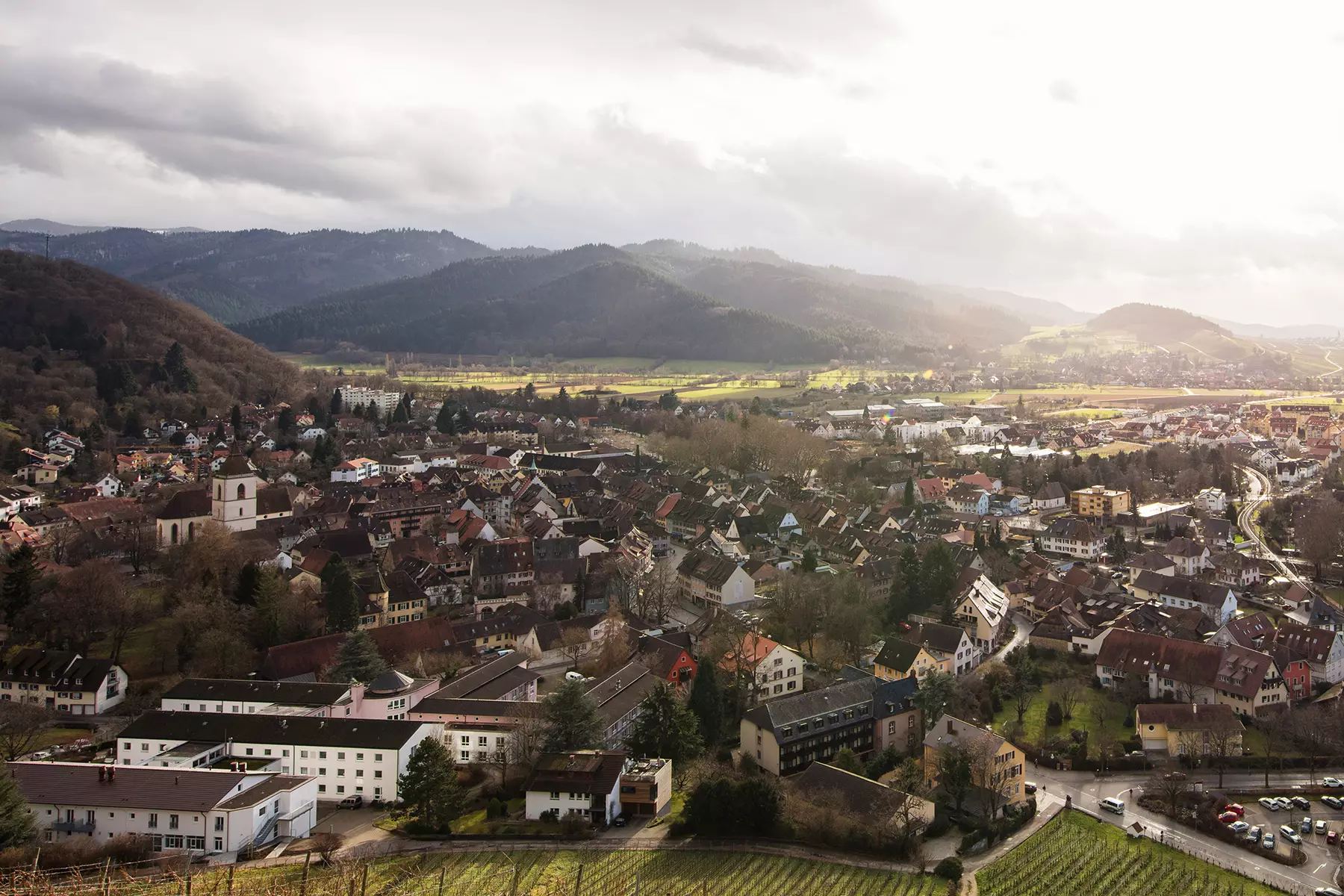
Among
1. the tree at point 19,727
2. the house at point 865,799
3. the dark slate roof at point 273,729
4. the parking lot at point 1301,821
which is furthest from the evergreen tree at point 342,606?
the parking lot at point 1301,821

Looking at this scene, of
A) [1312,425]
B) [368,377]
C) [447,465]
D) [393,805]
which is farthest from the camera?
[368,377]

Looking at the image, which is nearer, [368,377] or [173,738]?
[173,738]

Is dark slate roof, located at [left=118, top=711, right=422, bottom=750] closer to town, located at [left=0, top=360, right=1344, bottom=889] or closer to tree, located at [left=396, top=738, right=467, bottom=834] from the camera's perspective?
town, located at [left=0, top=360, right=1344, bottom=889]

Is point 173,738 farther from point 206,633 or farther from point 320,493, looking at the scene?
point 320,493

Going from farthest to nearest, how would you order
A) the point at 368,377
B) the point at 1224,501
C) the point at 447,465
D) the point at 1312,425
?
the point at 368,377 < the point at 1312,425 < the point at 447,465 < the point at 1224,501

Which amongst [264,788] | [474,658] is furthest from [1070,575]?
[264,788]

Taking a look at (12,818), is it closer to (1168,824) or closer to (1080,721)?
(1168,824)
